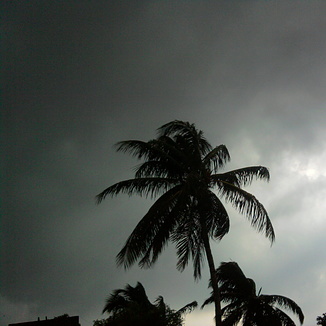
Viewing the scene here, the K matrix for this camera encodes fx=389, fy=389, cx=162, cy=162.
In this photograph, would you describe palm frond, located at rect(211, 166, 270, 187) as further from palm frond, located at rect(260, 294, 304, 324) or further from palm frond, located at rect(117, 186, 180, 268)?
palm frond, located at rect(260, 294, 304, 324)

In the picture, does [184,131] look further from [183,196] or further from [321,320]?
[321,320]

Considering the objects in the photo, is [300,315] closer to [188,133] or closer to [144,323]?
[144,323]

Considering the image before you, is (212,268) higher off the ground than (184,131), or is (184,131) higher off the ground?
(184,131)

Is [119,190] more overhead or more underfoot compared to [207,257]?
more overhead

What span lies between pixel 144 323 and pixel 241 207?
745 centimetres

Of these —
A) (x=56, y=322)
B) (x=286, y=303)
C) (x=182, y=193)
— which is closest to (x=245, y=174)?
(x=182, y=193)

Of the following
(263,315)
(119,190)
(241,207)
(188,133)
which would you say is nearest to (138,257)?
(119,190)

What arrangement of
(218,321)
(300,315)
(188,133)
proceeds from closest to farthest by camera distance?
(218,321) → (188,133) → (300,315)

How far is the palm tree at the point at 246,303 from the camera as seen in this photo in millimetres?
25438

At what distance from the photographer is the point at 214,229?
16.5 meters

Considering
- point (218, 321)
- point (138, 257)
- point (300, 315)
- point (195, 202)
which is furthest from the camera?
point (300, 315)

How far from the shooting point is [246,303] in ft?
87.7

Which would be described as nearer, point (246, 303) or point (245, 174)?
point (245, 174)

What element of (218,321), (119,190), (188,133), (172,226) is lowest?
(218,321)
